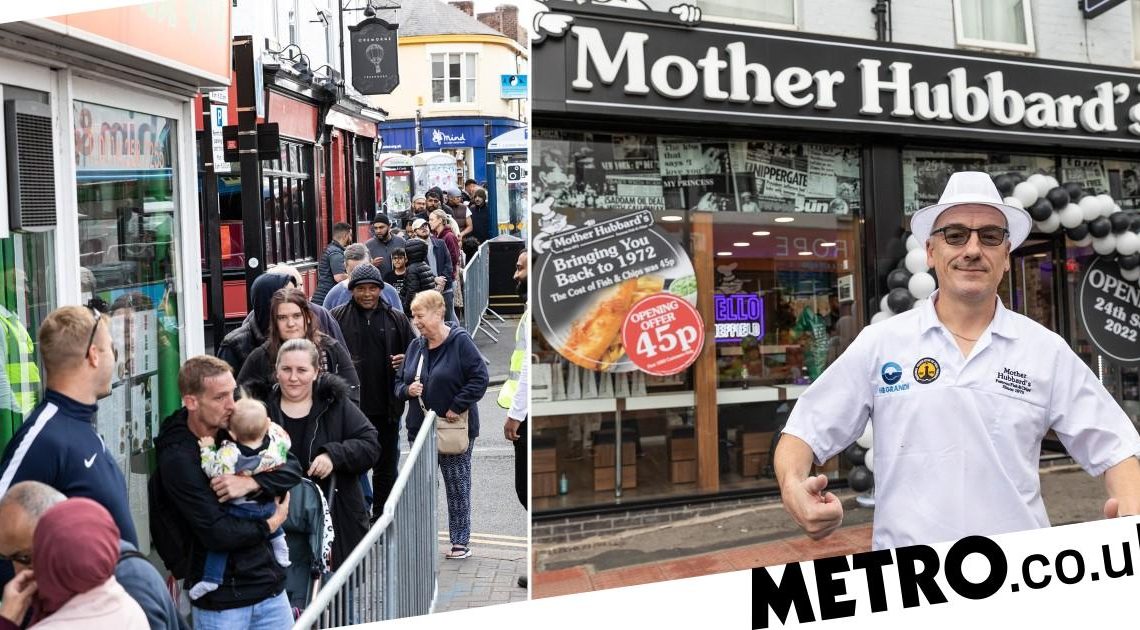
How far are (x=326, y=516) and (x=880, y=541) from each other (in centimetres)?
Result: 150

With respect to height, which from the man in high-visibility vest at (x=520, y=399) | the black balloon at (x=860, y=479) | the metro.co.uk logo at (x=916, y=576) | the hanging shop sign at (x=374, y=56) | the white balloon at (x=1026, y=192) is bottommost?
the metro.co.uk logo at (x=916, y=576)

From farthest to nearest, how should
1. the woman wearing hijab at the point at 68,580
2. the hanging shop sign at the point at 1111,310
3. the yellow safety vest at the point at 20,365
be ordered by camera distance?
1. the hanging shop sign at the point at 1111,310
2. the yellow safety vest at the point at 20,365
3. the woman wearing hijab at the point at 68,580

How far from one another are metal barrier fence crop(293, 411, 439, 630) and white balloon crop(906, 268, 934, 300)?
1.47 m

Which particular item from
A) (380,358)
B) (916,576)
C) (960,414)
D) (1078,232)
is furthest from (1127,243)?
(380,358)

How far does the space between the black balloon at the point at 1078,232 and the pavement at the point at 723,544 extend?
82 cm

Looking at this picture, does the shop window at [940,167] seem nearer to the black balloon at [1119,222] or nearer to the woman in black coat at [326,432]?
the black balloon at [1119,222]

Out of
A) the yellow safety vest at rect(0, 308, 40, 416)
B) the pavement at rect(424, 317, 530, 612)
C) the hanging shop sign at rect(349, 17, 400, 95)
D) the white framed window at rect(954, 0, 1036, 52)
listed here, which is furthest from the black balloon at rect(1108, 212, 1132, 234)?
the yellow safety vest at rect(0, 308, 40, 416)

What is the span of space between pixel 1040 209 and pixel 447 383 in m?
1.91

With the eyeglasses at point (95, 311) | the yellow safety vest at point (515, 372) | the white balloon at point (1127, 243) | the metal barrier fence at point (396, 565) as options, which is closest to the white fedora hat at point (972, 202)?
the white balloon at point (1127, 243)

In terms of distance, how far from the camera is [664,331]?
11.1 ft

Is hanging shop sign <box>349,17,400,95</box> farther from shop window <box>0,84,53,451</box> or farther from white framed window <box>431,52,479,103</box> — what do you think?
shop window <box>0,84,53,451</box>

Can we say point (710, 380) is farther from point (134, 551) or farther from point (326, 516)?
point (134, 551)

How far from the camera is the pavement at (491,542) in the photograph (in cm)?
278

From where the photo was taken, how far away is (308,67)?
2.50 meters
